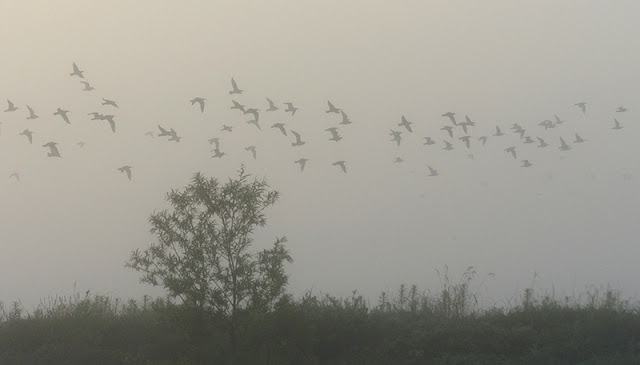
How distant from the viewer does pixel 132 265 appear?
67.6ft

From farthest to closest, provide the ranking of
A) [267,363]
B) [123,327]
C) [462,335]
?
1. [123,327]
2. [462,335]
3. [267,363]

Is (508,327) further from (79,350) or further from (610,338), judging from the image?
(79,350)

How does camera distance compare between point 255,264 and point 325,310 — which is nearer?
point 255,264

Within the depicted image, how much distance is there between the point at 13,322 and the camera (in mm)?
24531

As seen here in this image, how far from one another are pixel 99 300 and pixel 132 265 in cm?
551

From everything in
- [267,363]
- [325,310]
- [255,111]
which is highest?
[255,111]

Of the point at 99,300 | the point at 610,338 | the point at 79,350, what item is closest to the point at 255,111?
the point at 99,300

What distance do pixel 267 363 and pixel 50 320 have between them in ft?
21.3

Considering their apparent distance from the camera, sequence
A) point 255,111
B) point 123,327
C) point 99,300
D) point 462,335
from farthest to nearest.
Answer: point 255,111
point 99,300
point 123,327
point 462,335

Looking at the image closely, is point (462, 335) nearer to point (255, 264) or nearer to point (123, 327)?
point (255, 264)

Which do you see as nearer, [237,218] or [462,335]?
[237,218]

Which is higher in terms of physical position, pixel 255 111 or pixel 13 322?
pixel 255 111

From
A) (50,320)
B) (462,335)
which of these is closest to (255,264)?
(462,335)

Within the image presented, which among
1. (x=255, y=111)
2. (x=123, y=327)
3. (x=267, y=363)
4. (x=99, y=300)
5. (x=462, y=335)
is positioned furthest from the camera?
(x=255, y=111)
